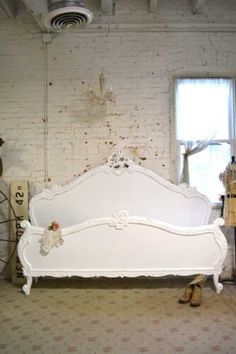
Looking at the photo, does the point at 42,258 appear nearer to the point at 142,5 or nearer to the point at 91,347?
the point at 91,347

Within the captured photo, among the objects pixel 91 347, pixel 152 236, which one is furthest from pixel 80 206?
pixel 91 347

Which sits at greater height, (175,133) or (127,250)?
(175,133)

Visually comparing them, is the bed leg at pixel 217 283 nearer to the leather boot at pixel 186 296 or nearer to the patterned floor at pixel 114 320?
the patterned floor at pixel 114 320

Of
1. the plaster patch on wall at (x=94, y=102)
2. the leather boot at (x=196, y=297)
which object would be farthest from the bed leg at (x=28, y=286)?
the plaster patch on wall at (x=94, y=102)

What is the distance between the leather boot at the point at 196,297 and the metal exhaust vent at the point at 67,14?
2.56 m

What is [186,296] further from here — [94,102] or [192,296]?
[94,102]

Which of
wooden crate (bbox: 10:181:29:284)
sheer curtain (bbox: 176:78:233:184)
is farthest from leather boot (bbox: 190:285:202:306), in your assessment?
wooden crate (bbox: 10:181:29:284)

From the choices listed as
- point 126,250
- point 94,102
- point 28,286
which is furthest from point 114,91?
point 28,286

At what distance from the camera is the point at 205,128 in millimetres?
4391

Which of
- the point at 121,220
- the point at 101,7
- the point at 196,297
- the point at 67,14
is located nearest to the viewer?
the point at 67,14

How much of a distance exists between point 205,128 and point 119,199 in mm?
1363

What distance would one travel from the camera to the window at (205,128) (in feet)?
14.4

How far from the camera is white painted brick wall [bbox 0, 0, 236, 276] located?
443 cm

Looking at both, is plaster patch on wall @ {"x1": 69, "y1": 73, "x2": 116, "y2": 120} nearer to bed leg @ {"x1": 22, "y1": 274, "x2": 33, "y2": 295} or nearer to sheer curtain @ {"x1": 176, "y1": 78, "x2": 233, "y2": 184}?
sheer curtain @ {"x1": 176, "y1": 78, "x2": 233, "y2": 184}
